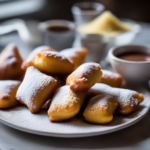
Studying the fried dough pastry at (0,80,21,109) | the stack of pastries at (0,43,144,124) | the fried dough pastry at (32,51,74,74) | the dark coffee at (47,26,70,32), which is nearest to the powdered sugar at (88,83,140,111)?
the stack of pastries at (0,43,144,124)

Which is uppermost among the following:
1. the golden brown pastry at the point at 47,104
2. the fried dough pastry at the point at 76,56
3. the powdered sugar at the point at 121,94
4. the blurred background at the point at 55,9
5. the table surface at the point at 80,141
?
the fried dough pastry at the point at 76,56

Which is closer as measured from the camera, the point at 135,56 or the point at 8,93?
the point at 8,93

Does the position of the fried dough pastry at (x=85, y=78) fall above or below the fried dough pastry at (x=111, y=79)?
above

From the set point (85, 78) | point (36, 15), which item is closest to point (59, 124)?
point (85, 78)

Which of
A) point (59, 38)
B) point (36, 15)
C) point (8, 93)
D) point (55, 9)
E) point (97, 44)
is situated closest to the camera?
point (8, 93)

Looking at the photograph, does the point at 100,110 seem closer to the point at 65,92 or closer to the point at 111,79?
the point at 65,92

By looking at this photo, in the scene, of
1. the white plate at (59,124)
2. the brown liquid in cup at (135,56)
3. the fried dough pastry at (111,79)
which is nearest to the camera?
the white plate at (59,124)

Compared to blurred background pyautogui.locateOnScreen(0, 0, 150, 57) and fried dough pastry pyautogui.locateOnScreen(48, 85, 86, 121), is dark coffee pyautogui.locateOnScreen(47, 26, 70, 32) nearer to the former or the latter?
blurred background pyautogui.locateOnScreen(0, 0, 150, 57)

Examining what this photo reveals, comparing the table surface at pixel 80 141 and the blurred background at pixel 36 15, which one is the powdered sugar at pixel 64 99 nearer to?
the table surface at pixel 80 141

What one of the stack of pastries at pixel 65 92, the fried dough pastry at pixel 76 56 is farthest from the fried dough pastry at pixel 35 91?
the fried dough pastry at pixel 76 56
